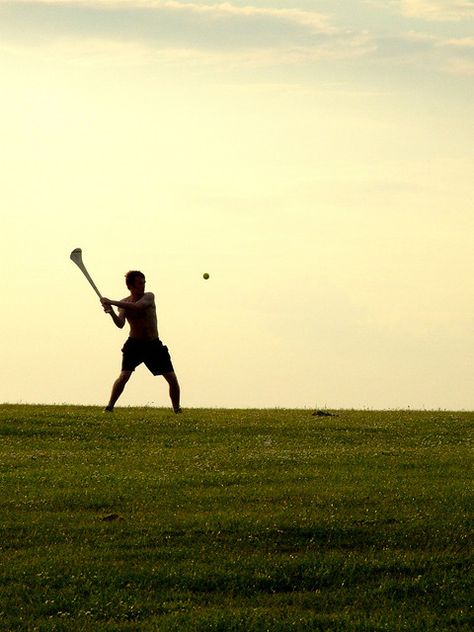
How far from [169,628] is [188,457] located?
352 inches

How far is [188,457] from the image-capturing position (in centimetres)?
2234

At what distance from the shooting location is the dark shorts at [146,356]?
28188mm

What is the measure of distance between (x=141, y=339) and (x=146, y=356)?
0.42 meters

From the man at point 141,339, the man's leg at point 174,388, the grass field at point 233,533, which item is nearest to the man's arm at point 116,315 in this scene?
the man at point 141,339

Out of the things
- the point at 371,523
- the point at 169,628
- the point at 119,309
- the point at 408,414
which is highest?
the point at 119,309

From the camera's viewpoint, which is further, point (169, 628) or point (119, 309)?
point (119, 309)

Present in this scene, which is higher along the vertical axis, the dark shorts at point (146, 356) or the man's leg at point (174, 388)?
the dark shorts at point (146, 356)

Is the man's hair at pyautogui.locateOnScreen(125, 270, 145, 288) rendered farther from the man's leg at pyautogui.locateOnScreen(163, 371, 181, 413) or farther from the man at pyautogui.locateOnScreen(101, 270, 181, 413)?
the man's leg at pyautogui.locateOnScreen(163, 371, 181, 413)

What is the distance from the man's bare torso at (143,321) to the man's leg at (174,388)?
97 cm

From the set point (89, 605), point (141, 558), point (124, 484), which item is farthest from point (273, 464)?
point (89, 605)

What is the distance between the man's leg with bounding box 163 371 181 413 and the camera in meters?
28.4

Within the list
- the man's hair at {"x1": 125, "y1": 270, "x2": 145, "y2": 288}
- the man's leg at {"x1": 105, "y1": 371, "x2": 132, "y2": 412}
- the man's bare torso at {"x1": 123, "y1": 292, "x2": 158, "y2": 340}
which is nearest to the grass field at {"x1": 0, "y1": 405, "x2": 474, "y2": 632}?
the man's leg at {"x1": 105, "y1": 371, "x2": 132, "y2": 412}

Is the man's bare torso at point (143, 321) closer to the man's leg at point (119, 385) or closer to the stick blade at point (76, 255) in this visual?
the man's leg at point (119, 385)

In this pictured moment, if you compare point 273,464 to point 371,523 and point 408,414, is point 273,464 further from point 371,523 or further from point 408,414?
point 408,414
